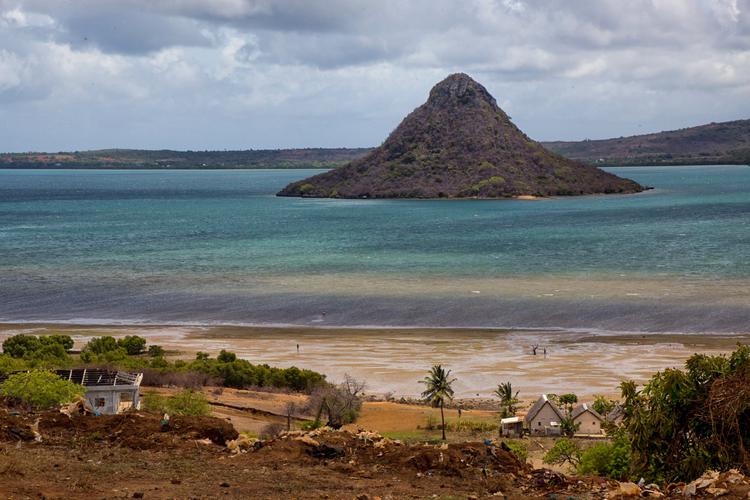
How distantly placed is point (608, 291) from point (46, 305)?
39.9 meters

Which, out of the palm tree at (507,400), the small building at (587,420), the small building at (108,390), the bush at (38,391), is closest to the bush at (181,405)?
the small building at (108,390)

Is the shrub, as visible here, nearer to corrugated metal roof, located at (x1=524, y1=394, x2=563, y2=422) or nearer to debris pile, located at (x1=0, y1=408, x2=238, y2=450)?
corrugated metal roof, located at (x1=524, y1=394, x2=563, y2=422)

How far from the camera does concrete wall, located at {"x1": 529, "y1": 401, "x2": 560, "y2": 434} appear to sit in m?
36.4

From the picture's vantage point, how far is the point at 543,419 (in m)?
36.7

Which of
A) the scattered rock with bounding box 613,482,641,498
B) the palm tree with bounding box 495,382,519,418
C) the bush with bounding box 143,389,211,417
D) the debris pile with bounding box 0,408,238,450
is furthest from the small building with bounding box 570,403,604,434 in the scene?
the scattered rock with bounding box 613,482,641,498

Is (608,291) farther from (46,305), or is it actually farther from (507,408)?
(46,305)

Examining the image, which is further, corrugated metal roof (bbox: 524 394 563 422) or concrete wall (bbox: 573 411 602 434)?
corrugated metal roof (bbox: 524 394 563 422)

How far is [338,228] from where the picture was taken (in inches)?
5281

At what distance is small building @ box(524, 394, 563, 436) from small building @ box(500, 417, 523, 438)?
0.45 metres

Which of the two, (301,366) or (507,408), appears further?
(301,366)

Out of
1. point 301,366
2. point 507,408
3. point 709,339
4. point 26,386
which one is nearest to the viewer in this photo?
point 26,386

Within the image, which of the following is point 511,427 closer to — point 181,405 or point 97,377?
point 181,405

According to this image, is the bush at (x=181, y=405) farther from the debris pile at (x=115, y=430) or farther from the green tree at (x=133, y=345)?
the green tree at (x=133, y=345)

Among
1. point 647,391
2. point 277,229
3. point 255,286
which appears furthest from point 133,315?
point 277,229
